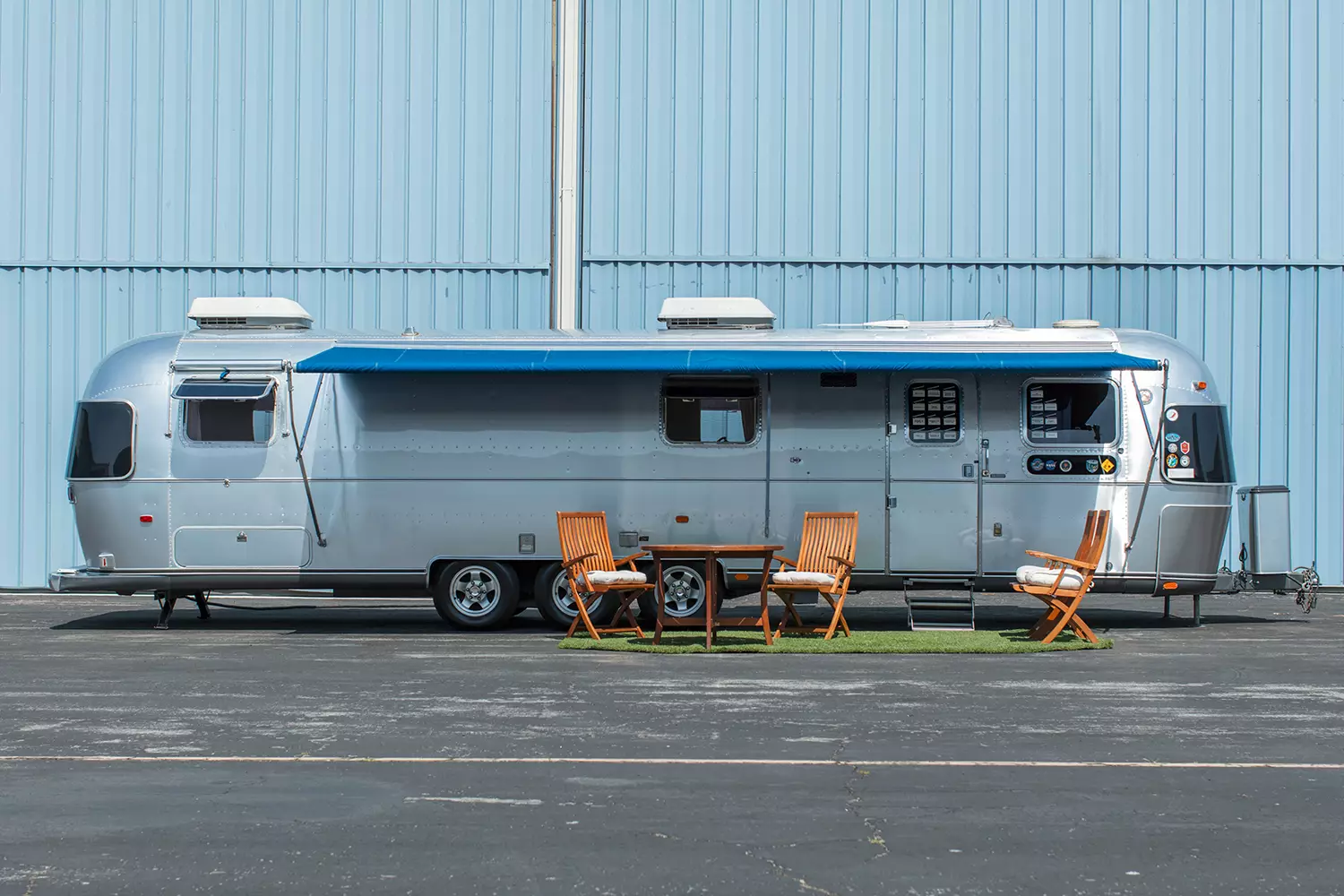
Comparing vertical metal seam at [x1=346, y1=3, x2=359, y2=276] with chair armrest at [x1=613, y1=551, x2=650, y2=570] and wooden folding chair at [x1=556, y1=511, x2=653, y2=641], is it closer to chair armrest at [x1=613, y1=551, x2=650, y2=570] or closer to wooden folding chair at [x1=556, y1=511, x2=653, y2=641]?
wooden folding chair at [x1=556, y1=511, x2=653, y2=641]

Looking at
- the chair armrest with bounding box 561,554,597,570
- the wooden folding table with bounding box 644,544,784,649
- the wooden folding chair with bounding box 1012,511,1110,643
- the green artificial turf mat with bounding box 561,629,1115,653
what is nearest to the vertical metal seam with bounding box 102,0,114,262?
the chair armrest with bounding box 561,554,597,570

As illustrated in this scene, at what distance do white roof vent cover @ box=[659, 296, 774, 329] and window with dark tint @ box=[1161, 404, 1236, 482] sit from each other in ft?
12.8

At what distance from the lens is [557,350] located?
1390 cm

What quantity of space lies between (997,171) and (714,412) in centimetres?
744

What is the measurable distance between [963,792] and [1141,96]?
592 inches

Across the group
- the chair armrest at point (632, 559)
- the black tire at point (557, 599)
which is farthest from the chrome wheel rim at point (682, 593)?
the black tire at point (557, 599)

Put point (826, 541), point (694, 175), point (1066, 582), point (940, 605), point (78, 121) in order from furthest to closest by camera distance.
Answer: point (78, 121), point (694, 175), point (940, 605), point (826, 541), point (1066, 582)

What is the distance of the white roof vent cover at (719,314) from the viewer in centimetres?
1449

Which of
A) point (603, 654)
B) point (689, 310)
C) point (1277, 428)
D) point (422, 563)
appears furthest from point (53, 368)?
point (1277, 428)

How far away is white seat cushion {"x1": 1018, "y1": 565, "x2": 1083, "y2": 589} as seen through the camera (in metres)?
12.7

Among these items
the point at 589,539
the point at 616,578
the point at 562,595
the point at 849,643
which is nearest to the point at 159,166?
the point at 562,595

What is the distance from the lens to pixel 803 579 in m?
12.5

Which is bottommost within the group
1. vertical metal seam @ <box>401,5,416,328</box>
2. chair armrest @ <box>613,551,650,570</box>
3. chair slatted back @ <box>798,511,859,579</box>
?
chair armrest @ <box>613,551,650,570</box>

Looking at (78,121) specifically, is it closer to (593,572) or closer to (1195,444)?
(593,572)
